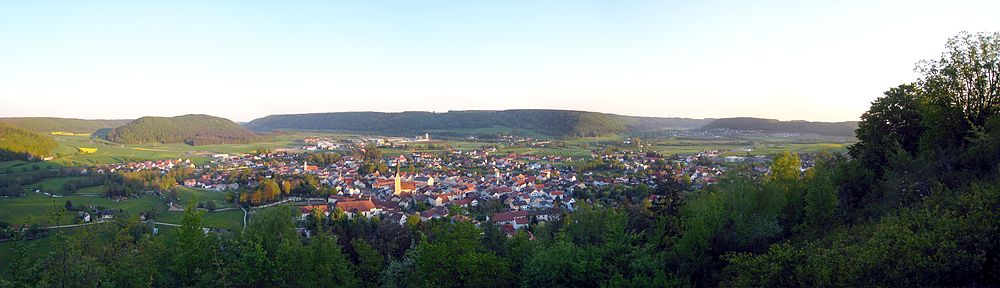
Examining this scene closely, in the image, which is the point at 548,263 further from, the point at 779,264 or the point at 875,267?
the point at 875,267

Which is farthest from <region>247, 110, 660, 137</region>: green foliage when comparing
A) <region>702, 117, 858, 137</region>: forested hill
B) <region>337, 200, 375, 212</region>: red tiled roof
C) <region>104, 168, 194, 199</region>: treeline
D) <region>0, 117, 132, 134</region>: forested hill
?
<region>337, 200, 375, 212</region>: red tiled roof

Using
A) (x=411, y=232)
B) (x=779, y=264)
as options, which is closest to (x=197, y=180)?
(x=411, y=232)

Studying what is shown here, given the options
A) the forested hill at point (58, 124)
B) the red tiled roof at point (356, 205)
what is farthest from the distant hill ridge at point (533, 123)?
the red tiled roof at point (356, 205)

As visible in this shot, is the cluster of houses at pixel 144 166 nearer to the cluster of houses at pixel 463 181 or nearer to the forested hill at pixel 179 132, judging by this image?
the cluster of houses at pixel 463 181

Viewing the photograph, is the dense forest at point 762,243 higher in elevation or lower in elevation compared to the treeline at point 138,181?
higher

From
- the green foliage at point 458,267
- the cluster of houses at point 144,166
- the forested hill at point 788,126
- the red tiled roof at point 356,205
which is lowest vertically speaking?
the red tiled roof at point 356,205

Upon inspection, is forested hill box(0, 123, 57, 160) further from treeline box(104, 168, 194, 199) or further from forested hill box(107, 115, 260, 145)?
forested hill box(107, 115, 260, 145)

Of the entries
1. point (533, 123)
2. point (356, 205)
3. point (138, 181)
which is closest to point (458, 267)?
point (356, 205)
